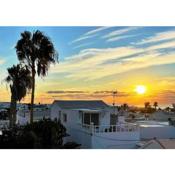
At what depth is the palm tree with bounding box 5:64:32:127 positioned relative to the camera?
360 inches

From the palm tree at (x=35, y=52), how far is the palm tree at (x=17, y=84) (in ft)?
0.61

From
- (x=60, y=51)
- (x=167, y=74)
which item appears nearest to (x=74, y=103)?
(x=60, y=51)

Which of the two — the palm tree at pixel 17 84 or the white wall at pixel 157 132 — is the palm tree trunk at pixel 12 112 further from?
the white wall at pixel 157 132

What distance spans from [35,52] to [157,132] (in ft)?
12.1

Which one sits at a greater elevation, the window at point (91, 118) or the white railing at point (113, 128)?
the window at point (91, 118)

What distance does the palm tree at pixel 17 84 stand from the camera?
30.0 ft

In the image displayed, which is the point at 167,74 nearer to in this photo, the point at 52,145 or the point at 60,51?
the point at 60,51

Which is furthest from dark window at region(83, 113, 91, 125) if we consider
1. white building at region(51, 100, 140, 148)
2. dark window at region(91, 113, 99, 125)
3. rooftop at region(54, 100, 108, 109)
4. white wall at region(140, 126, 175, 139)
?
white wall at region(140, 126, 175, 139)

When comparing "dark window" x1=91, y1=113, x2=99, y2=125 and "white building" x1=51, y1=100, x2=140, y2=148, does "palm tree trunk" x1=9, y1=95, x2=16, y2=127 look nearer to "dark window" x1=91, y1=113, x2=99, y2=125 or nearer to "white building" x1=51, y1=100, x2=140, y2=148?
"white building" x1=51, y1=100, x2=140, y2=148

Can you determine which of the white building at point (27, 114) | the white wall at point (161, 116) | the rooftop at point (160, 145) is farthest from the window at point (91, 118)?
the rooftop at point (160, 145)

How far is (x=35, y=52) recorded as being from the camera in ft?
31.0

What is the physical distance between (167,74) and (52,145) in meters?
2.97
